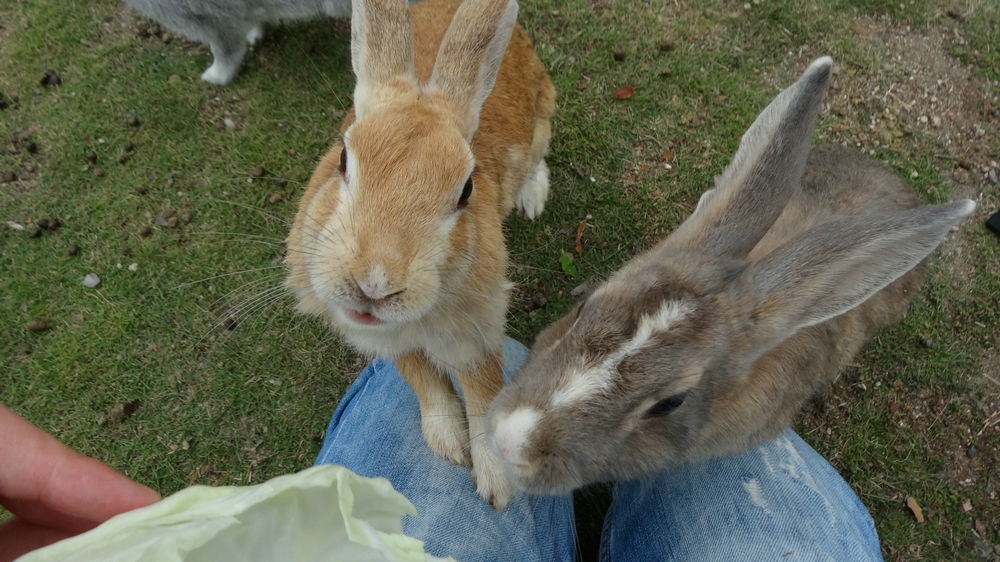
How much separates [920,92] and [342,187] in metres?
4.66

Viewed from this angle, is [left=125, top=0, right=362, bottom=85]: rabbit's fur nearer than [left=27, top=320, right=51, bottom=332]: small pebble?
No

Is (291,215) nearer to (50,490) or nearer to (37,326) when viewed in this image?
(37,326)

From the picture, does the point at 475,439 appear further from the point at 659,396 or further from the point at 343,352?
the point at 343,352

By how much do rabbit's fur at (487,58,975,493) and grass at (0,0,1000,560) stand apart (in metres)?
1.51

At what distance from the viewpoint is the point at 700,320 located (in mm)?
1795

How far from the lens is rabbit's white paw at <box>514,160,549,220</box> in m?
3.75

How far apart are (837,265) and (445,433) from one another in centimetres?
182

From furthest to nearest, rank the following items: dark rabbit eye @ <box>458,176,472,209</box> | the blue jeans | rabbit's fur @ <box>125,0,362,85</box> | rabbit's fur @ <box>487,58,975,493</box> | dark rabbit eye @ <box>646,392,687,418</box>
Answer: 1. rabbit's fur @ <box>125,0,362,85</box>
2. the blue jeans
3. dark rabbit eye @ <box>458,176,472,209</box>
4. dark rabbit eye @ <box>646,392,687,418</box>
5. rabbit's fur @ <box>487,58,975,493</box>

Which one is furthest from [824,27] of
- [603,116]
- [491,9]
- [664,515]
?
[664,515]

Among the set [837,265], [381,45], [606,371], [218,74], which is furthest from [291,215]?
[837,265]

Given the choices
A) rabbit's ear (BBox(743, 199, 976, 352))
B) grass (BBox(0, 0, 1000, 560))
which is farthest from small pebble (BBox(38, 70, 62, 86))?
rabbit's ear (BBox(743, 199, 976, 352))

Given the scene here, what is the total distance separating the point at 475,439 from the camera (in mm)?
2518

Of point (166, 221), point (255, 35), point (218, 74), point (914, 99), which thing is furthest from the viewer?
point (255, 35)

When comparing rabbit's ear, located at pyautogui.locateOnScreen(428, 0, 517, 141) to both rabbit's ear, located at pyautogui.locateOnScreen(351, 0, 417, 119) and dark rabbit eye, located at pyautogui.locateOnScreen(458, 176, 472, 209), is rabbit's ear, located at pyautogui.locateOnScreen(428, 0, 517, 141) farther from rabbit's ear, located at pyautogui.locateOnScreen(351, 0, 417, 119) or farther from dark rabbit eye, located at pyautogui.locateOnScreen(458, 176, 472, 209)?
dark rabbit eye, located at pyautogui.locateOnScreen(458, 176, 472, 209)
